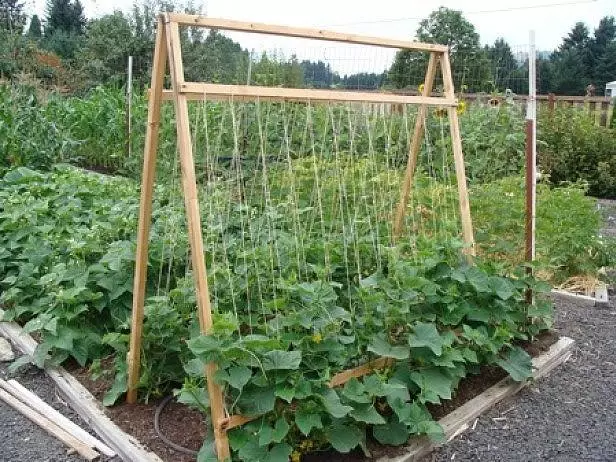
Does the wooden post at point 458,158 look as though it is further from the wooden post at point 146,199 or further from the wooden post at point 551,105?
the wooden post at point 551,105

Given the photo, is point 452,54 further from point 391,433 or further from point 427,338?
point 391,433

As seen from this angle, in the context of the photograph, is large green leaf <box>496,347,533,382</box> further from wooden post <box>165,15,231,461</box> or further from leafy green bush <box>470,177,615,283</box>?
wooden post <box>165,15,231,461</box>

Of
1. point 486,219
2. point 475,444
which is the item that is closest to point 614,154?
point 486,219

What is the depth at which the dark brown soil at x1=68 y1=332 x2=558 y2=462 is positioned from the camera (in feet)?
9.09

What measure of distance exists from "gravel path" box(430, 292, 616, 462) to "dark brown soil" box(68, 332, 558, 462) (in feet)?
0.56

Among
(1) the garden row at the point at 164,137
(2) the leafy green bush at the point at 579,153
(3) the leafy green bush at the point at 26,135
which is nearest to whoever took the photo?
(3) the leafy green bush at the point at 26,135

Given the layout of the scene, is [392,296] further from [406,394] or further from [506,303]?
[506,303]

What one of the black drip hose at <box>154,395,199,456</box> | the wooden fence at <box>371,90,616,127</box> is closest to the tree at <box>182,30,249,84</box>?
the wooden fence at <box>371,90,616,127</box>

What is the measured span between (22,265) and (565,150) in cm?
859

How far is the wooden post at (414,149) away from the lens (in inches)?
150

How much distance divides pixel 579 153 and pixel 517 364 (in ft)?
25.4

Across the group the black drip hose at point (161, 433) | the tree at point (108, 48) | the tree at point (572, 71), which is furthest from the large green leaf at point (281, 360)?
the tree at point (572, 71)

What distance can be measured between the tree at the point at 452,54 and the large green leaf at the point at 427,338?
830 centimetres

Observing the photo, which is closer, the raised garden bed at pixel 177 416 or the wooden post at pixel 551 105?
the raised garden bed at pixel 177 416
